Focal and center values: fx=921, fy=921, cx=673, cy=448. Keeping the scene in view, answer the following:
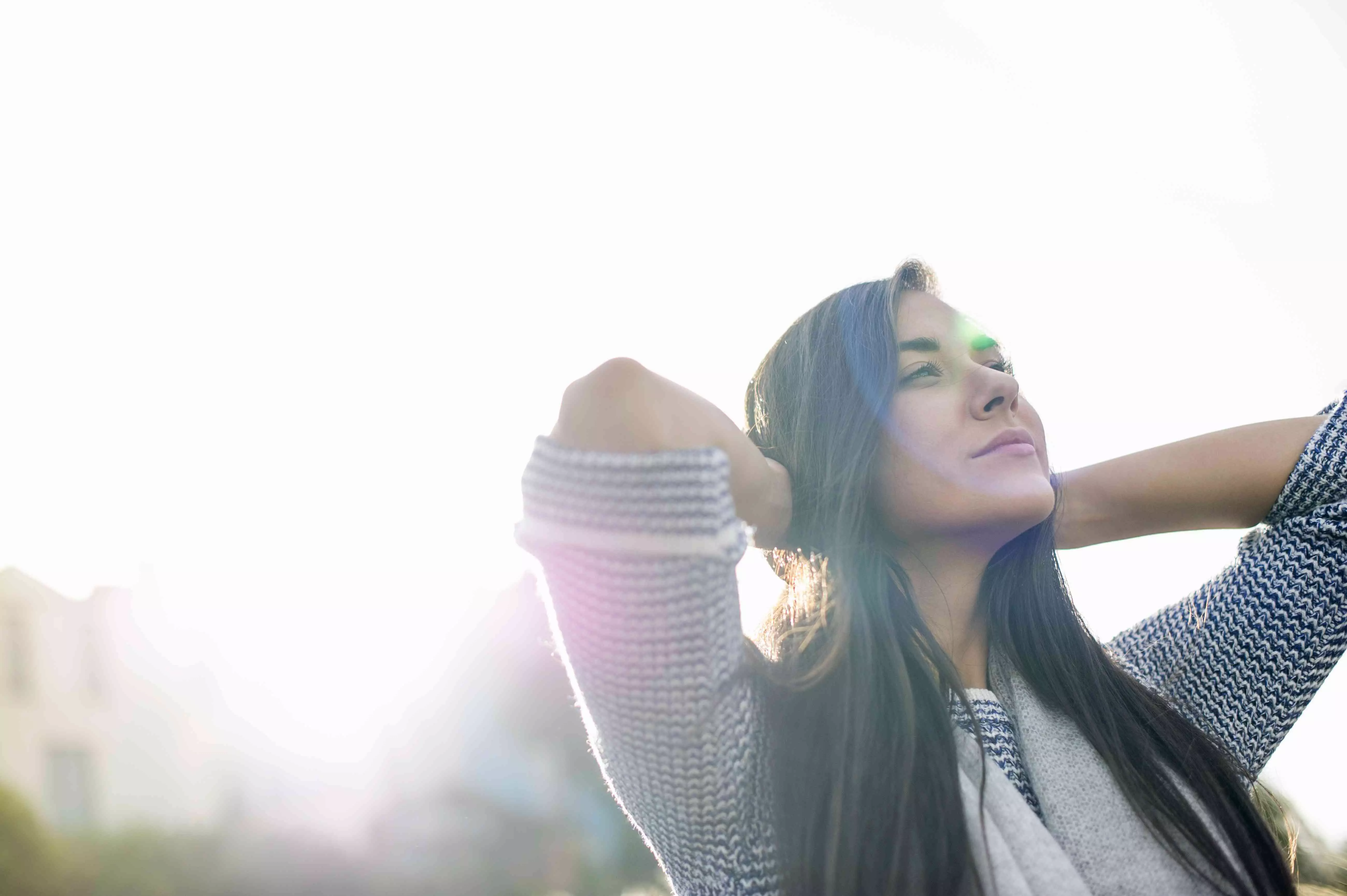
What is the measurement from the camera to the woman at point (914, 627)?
4.46 feet

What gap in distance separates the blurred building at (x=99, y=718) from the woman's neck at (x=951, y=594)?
18718mm

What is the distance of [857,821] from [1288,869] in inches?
35.6

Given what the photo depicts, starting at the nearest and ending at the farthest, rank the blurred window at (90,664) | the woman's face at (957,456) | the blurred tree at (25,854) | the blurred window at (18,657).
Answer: the woman's face at (957,456) < the blurred tree at (25,854) < the blurred window at (18,657) < the blurred window at (90,664)

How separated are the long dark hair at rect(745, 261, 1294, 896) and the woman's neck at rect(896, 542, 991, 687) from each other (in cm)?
7

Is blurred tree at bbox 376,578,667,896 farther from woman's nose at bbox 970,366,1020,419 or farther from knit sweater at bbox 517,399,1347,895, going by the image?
knit sweater at bbox 517,399,1347,895

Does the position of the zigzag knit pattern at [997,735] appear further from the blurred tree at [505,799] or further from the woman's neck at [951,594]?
the blurred tree at [505,799]

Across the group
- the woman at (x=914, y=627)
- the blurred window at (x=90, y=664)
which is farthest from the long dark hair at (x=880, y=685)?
the blurred window at (x=90, y=664)

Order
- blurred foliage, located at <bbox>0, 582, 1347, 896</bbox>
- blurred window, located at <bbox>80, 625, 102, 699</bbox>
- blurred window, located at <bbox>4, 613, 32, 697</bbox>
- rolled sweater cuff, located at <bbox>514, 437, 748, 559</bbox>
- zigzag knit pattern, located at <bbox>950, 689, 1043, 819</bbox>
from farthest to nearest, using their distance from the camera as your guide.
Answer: blurred window, located at <bbox>80, 625, 102, 699</bbox> < blurred window, located at <bbox>4, 613, 32, 697</bbox> < blurred foliage, located at <bbox>0, 582, 1347, 896</bbox> < zigzag knit pattern, located at <bbox>950, 689, 1043, 819</bbox> < rolled sweater cuff, located at <bbox>514, 437, 748, 559</bbox>

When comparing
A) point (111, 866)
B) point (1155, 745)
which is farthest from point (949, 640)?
point (111, 866)

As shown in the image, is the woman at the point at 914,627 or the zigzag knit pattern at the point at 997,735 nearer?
the woman at the point at 914,627

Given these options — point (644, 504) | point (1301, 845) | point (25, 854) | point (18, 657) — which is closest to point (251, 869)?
point (25, 854)

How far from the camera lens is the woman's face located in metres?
1.98

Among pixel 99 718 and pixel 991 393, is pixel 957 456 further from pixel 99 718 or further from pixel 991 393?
pixel 99 718

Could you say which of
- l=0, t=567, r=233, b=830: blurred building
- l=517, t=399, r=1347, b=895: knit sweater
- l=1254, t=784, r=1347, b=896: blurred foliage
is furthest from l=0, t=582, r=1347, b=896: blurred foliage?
l=517, t=399, r=1347, b=895: knit sweater
